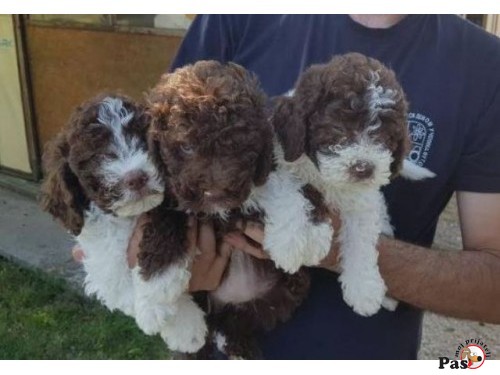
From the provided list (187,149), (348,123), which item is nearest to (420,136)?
(348,123)

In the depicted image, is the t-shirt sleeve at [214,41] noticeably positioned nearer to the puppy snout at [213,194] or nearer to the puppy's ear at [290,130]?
the puppy's ear at [290,130]

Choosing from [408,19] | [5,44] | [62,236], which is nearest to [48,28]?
[5,44]

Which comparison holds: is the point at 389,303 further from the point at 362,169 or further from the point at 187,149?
the point at 187,149

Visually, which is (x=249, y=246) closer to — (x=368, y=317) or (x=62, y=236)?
(x=368, y=317)

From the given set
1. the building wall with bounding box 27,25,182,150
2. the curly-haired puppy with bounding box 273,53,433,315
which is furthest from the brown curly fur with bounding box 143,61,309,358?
the building wall with bounding box 27,25,182,150

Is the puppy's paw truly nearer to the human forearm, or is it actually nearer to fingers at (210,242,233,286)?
fingers at (210,242,233,286)
